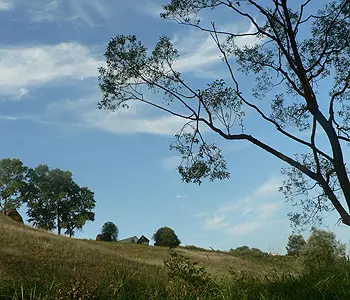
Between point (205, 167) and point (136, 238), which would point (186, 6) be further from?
point (136, 238)

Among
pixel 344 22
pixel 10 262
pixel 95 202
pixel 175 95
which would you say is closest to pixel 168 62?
pixel 175 95

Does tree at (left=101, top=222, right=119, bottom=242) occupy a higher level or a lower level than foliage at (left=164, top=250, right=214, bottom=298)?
higher

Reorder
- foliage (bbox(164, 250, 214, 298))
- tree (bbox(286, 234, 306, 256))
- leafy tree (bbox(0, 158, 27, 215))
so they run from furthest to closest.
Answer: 1. leafy tree (bbox(0, 158, 27, 215))
2. tree (bbox(286, 234, 306, 256))
3. foliage (bbox(164, 250, 214, 298))

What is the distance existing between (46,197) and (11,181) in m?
4.70

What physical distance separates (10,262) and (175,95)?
828 cm

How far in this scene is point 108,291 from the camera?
4938 mm

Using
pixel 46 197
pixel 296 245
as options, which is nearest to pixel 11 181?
pixel 46 197

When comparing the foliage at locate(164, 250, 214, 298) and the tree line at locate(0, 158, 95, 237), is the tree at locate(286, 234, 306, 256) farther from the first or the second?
the tree line at locate(0, 158, 95, 237)

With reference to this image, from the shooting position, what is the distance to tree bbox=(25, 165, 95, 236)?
48.7m

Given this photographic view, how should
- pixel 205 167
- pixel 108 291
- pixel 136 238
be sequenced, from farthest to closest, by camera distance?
pixel 136 238, pixel 205 167, pixel 108 291

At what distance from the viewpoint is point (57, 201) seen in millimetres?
49562

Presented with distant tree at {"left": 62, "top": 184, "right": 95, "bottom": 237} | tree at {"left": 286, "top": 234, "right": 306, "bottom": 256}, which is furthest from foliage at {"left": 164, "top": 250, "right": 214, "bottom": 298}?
distant tree at {"left": 62, "top": 184, "right": 95, "bottom": 237}

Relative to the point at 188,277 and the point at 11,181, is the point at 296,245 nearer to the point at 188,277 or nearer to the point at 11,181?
the point at 188,277

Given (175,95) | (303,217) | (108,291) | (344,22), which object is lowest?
(108,291)
